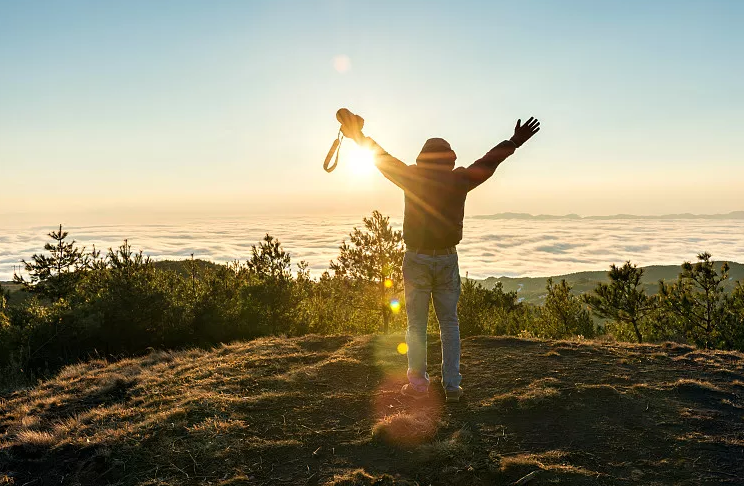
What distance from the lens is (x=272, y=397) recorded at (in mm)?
6129

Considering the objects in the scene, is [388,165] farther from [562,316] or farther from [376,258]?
[562,316]

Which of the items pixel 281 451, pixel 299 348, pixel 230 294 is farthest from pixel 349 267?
pixel 281 451

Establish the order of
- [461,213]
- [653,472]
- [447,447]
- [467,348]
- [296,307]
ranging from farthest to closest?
[296,307] → [467,348] → [461,213] → [447,447] → [653,472]

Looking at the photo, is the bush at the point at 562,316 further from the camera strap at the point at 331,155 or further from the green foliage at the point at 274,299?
the camera strap at the point at 331,155

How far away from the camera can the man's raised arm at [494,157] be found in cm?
543

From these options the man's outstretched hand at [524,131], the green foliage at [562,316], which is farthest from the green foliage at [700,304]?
the man's outstretched hand at [524,131]

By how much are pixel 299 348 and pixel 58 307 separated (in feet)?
37.4

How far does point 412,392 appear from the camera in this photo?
5809 mm

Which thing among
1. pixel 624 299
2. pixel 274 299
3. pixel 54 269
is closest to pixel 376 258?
pixel 274 299

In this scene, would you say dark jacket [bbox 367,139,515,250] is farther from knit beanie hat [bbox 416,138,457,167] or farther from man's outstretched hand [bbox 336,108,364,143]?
man's outstretched hand [bbox 336,108,364,143]

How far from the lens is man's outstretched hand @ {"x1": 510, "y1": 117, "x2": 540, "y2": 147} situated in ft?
18.1

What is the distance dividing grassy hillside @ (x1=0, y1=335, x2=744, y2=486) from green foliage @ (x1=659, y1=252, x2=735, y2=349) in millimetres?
9879

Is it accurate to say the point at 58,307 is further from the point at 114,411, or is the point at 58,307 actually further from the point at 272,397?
the point at 272,397

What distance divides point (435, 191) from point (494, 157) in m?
0.92
